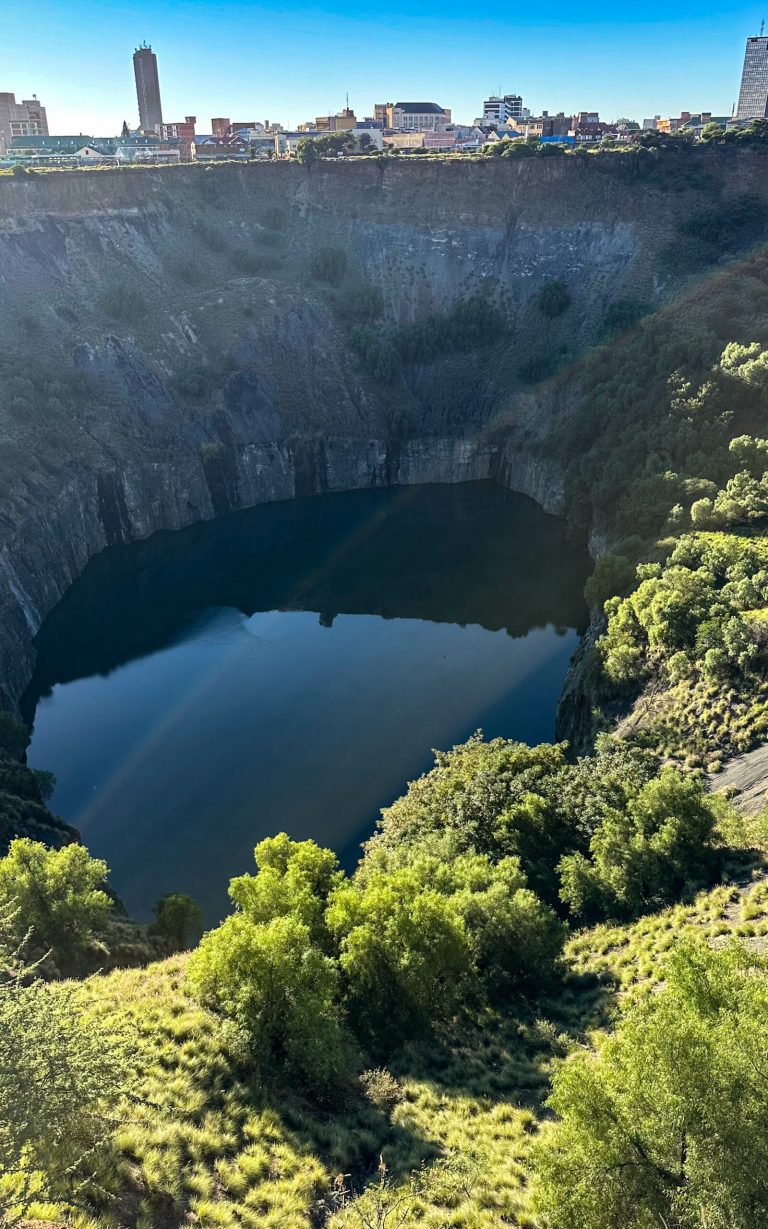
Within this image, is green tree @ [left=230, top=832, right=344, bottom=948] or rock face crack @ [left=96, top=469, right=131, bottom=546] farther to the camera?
rock face crack @ [left=96, top=469, right=131, bottom=546]

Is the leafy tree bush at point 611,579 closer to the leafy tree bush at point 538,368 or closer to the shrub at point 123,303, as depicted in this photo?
the leafy tree bush at point 538,368

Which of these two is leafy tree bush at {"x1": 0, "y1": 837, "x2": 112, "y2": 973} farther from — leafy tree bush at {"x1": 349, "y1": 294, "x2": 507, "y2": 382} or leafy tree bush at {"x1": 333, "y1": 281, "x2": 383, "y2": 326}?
leafy tree bush at {"x1": 333, "y1": 281, "x2": 383, "y2": 326}

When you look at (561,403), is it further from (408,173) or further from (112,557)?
(112,557)

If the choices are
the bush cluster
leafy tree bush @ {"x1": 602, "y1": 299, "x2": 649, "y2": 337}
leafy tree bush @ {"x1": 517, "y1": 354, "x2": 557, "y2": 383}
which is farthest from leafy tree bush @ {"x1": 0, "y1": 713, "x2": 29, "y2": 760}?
leafy tree bush @ {"x1": 602, "y1": 299, "x2": 649, "y2": 337}

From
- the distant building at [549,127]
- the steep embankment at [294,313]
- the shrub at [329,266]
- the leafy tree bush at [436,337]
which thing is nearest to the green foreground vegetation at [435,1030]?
the steep embankment at [294,313]

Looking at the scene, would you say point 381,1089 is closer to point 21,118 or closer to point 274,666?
point 274,666
